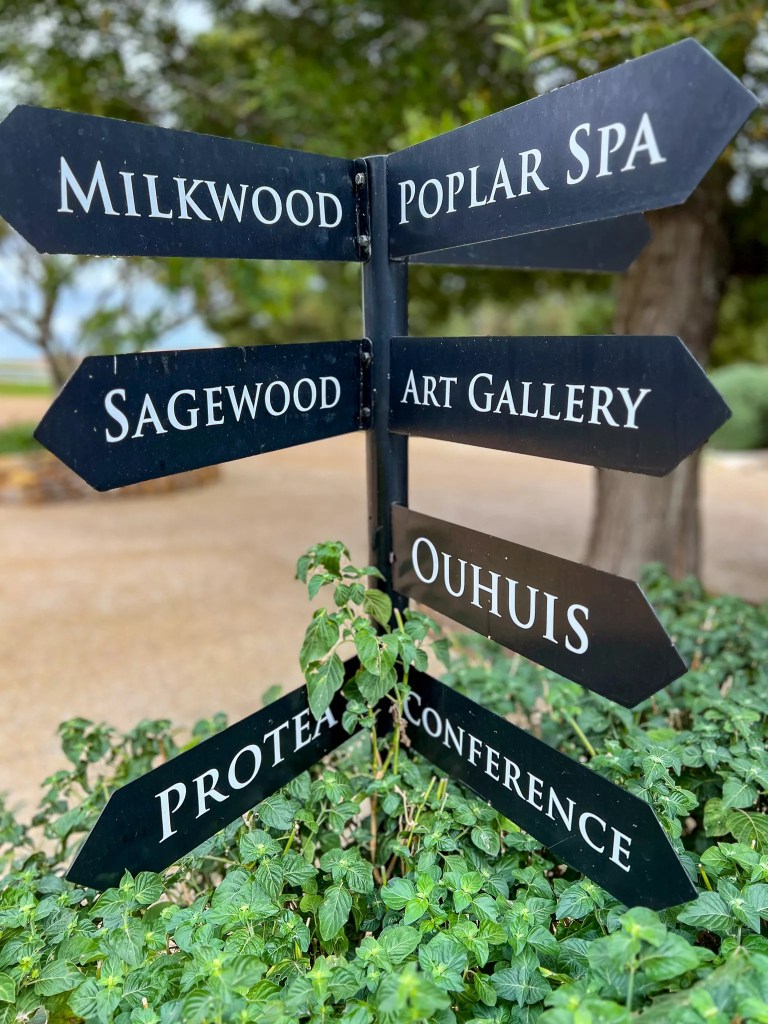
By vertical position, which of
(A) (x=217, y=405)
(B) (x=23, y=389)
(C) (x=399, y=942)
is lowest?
(B) (x=23, y=389)

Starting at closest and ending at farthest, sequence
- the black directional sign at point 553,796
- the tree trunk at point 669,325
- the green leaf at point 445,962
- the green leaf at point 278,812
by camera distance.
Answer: the green leaf at point 445,962 < the black directional sign at point 553,796 < the green leaf at point 278,812 < the tree trunk at point 669,325

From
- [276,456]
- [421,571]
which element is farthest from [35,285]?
[421,571]

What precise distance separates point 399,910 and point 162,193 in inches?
49.9

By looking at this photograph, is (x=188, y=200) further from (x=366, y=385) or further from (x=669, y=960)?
(x=669, y=960)

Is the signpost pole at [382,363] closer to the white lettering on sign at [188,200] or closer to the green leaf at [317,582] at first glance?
the white lettering on sign at [188,200]

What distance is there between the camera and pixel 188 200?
3.93 ft

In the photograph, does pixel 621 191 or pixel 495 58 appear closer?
pixel 621 191

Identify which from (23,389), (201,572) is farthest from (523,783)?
(23,389)

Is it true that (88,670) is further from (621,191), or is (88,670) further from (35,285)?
(35,285)

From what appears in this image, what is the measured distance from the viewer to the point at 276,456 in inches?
440

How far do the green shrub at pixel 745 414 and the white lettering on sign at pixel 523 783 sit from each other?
11375 mm

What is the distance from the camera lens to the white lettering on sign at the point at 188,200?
108 cm

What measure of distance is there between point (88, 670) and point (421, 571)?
2.99m

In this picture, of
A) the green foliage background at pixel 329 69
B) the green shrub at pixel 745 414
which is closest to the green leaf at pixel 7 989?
the green foliage background at pixel 329 69
